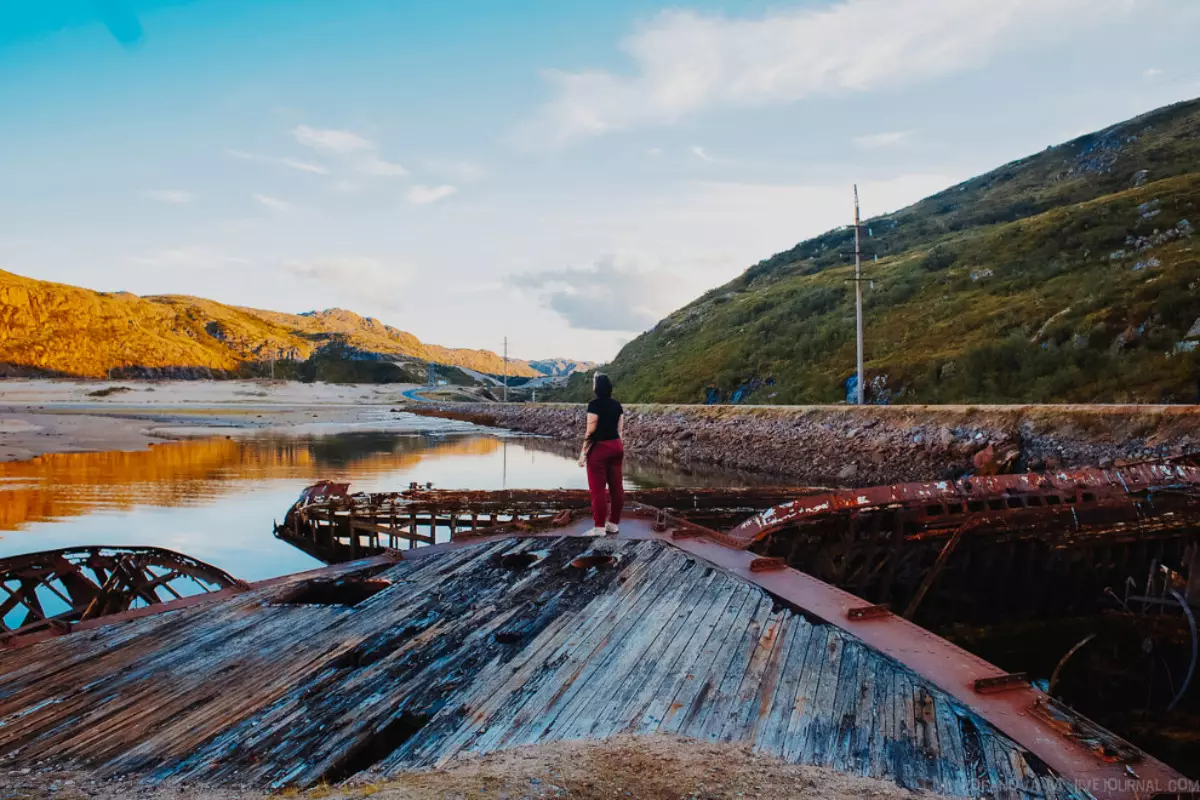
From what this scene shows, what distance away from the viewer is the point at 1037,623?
10.1m

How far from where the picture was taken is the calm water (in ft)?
52.1

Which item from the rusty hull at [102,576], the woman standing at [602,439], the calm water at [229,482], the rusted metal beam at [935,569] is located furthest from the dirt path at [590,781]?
the calm water at [229,482]

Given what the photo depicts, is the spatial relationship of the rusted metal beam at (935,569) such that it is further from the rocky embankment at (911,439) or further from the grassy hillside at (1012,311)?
the grassy hillside at (1012,311)

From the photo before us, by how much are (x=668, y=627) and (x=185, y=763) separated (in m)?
3.69

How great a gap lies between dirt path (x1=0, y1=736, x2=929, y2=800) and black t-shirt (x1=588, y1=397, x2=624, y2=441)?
4852mm

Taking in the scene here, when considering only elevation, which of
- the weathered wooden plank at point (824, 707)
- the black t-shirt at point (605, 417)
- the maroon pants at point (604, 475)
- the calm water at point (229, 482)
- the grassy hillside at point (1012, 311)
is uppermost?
the grassy hillside at point (1012, 311)

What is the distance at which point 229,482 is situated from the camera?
25438 mm

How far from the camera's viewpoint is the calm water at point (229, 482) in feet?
52.1

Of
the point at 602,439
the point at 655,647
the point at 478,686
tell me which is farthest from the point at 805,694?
the point at 602,439

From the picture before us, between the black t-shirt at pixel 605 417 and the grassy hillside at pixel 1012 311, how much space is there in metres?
22.5

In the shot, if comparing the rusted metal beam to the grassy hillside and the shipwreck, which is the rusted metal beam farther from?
the grassy hillside

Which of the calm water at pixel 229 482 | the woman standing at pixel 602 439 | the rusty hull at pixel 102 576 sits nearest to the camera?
the rusty hull at pixel 102 576

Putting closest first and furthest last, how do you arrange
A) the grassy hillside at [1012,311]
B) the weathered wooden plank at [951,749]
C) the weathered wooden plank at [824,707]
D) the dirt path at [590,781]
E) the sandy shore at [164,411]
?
1. the dirt path at [590,781]
2. the weathered wooden plank at [951,749]
3. the weathered wooden plank at [824,707]
4. the grassy hillside at [1012,311]
5. the sandy shore at [164,411]

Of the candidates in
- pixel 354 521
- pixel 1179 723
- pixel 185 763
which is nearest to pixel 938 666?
pixel 185 763
